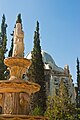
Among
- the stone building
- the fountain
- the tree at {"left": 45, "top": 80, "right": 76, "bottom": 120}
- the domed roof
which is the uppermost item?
the domed roof

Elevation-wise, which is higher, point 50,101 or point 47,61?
point 47,61

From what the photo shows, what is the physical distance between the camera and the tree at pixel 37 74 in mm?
29317

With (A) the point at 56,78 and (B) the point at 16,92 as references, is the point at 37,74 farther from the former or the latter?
(B) the point at 16,92

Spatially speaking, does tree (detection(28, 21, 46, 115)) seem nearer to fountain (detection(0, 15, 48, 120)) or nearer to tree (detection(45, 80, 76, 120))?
tree (detection(45, 80, 76, 120))

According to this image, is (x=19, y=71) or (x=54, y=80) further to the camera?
(x=54, y=80)

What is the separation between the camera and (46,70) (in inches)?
1596

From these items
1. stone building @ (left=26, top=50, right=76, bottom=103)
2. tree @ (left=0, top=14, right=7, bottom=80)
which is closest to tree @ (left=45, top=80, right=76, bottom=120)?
tree @ (left=0, top=14, right=7, bottom=80)

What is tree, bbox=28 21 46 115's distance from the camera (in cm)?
2932

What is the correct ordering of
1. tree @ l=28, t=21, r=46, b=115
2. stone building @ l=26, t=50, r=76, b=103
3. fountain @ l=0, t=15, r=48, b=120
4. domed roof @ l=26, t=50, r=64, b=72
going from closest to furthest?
fountain @ l=0, t=15, r=48, b=120
tree @ l=28, t=21, r=46, b=115
stone building @ l=26, t=50, r=76, b=103
domed roof @ l=26, t=50, r=64, b=72

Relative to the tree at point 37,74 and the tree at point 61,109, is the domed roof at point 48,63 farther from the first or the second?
the tree at point 61,109

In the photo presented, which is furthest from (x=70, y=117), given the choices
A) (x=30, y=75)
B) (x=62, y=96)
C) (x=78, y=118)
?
(x=30, y=75)

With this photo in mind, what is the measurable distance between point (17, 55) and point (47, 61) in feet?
112

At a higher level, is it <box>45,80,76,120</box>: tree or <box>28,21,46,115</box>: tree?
<box>28,21,46,115</box>: tree

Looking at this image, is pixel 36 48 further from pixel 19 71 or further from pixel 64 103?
pixel 19 71
